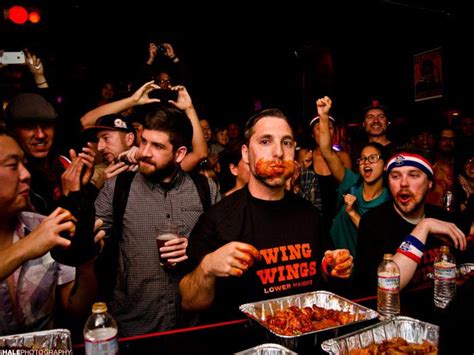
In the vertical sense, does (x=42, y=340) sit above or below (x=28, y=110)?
below

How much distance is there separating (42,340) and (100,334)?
1.37 feet

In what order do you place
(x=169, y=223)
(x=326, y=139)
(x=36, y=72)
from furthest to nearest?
(x=326, y=139), (x=36, y=72), (x=169, y=223)

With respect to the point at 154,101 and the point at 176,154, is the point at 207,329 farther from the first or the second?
the point at 154,101

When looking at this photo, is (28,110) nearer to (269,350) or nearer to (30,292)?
(30,292)

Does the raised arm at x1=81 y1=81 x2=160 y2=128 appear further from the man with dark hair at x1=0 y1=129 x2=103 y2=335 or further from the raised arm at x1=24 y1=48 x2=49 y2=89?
the man with dark hair at x1=0 y1=129 x2=103 y2=335

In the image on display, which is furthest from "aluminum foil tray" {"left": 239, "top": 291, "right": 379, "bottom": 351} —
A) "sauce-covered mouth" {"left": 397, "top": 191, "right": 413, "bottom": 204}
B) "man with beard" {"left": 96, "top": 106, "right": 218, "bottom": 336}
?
"sauce-covered mouth" {"left": 397, "top": 191, "right": 413, "bottom": 204}

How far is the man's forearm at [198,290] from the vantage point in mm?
2107

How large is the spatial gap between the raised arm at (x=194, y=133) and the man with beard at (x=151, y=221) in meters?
0.55

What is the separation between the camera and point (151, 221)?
287 cm

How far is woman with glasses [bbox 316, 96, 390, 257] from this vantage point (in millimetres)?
3953

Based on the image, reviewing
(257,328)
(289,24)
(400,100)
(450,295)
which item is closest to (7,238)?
(257,328)

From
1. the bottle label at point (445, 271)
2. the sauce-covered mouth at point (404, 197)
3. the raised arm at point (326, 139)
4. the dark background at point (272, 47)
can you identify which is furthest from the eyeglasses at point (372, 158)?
the dark background at point (272, 47)

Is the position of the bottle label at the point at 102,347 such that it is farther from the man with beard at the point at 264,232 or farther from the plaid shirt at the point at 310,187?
the plaid shirt at the point at 310,187

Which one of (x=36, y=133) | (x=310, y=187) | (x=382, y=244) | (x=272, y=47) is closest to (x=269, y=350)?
(x=382, y=244)
